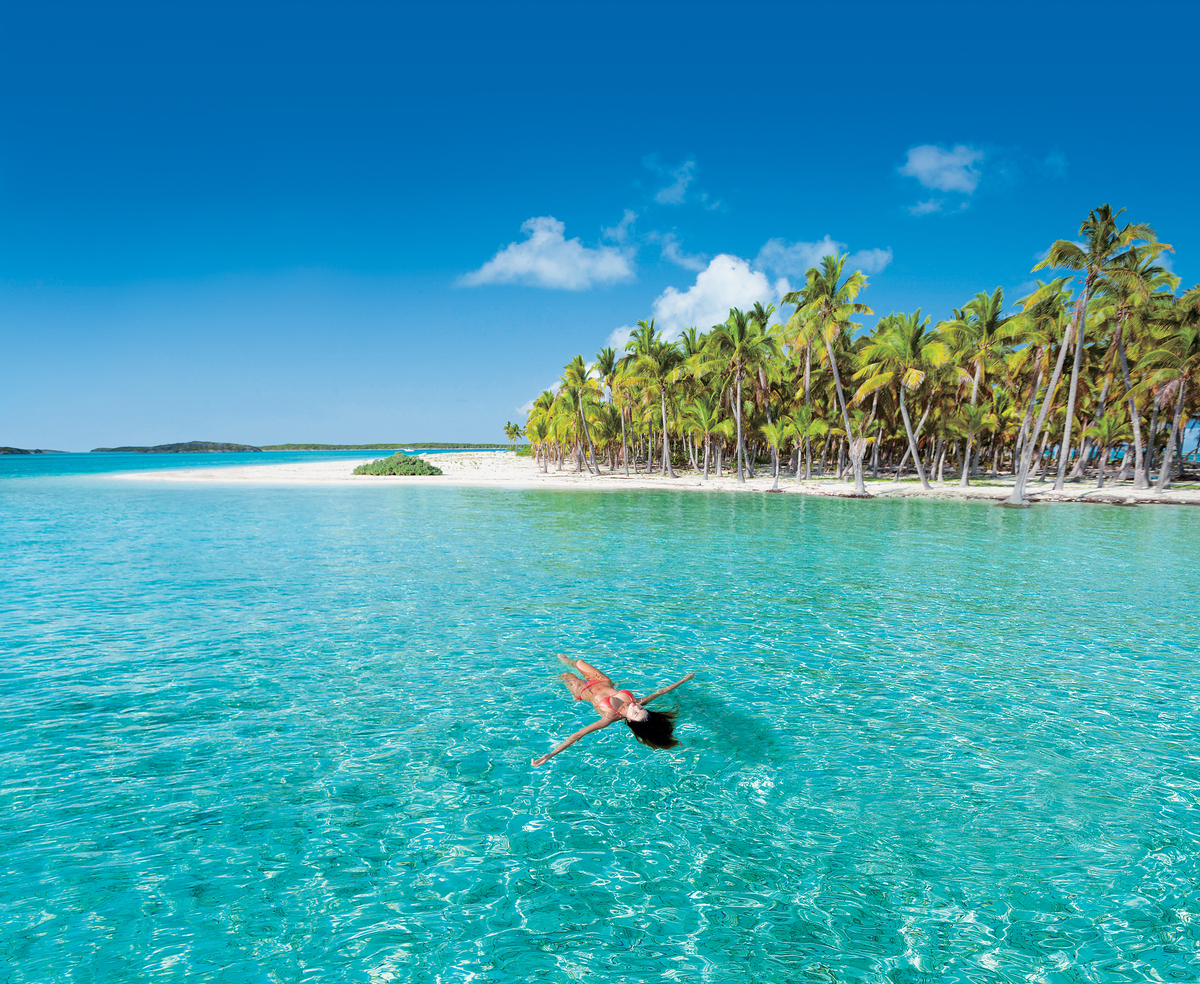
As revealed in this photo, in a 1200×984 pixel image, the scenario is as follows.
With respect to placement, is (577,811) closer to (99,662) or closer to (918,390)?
(99,662)

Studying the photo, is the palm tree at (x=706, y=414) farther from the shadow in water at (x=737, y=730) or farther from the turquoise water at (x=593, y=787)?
the shadow in water at (x=737, y=730)

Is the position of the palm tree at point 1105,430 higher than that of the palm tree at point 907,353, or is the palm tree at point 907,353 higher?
the palm tree at point 907,353

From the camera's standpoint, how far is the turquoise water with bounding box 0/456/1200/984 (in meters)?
4.18

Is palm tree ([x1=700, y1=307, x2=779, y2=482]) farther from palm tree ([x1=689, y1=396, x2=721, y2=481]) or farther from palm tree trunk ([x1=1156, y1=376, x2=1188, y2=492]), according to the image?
palm tree trunk ([x1=1156, y1=376, x2=1188, y2=492])

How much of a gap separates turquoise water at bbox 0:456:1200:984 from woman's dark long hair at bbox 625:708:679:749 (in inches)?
4.8

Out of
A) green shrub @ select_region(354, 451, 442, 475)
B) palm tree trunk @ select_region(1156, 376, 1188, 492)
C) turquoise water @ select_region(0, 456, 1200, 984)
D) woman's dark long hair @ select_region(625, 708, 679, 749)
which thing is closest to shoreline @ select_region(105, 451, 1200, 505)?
palm tree trunk @ select_region(1156, 376, 1188, 492)

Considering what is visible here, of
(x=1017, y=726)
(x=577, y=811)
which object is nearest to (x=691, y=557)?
(x=1017, y=726)

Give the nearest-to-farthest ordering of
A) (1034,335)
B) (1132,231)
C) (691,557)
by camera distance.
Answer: (691,557), (1132,231), (1034,335)

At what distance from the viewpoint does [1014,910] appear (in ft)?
14.7

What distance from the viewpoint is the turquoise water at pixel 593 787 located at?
4.18m

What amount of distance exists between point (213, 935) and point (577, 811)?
9.53 feet

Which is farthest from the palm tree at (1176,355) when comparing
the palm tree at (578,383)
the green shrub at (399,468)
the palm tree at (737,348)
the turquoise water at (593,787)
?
the green shrub at (399,468)

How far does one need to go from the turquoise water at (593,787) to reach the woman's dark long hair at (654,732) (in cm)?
12

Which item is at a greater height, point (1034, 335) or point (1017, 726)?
point (1034, 335)
